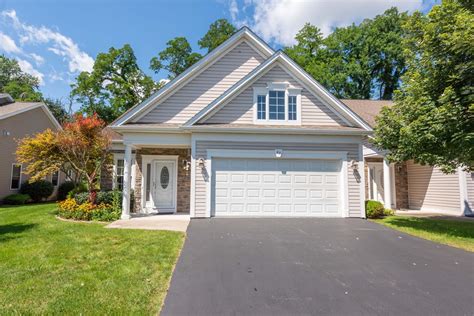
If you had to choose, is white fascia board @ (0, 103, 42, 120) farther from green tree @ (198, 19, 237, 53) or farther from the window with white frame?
green tree @ (198, 19, 237, 53)

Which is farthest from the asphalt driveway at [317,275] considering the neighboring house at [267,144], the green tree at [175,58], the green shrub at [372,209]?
the green tree at [175,58]

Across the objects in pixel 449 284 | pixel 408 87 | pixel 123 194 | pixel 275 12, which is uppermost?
pixel 275 12

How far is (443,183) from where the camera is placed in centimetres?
1257

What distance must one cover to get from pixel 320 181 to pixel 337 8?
11.6m

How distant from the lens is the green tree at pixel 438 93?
22.9 feet

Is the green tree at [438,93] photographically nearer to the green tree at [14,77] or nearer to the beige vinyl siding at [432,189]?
the beige vinyl siding at [432,189]

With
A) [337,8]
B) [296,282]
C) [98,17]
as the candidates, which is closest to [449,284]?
[296,282]

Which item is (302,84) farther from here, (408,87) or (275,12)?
(275,12)

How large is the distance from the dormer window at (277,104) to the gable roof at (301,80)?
0.54m

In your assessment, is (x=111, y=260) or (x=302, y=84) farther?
(x=302, y=84)

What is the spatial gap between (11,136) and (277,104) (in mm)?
16490

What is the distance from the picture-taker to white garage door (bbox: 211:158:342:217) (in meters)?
9.77

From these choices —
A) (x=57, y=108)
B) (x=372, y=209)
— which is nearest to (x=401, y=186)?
(x=372, y=209)

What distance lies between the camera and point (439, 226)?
8984 millimetres
